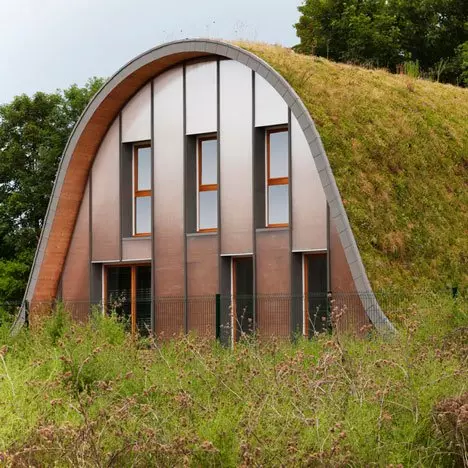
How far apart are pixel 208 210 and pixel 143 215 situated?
2061 mm

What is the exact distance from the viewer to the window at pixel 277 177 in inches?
936

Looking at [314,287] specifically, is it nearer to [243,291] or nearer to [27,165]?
[243,291]

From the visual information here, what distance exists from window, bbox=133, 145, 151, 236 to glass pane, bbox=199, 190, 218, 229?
5.30 feet

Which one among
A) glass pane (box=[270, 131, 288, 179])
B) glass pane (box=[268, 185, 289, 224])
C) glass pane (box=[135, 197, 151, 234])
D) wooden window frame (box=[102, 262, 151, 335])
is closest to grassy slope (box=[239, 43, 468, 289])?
glass pane (box=[270, 131, 288, 179])

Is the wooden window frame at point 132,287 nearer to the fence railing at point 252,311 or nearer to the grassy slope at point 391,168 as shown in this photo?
the fence railing at point 252,311


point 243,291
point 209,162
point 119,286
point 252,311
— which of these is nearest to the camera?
point 252,311

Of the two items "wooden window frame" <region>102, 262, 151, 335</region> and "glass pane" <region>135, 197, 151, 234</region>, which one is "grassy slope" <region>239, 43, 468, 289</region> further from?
"wooden window frame" <region>102, 262, 151, 335</region>

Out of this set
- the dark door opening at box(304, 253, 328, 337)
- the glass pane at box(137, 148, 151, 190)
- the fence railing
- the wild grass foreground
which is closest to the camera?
the wild grass foreground

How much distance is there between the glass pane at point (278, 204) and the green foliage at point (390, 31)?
24.7m

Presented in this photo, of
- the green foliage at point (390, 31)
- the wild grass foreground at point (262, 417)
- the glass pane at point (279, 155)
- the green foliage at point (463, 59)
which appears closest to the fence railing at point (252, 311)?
the glass pane at point (279, 155)

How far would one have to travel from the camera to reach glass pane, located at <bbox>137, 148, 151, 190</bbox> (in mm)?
26361

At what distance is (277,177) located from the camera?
78.4ft

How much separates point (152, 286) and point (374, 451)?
1603cm

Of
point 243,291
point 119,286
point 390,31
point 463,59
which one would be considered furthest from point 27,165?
point 243,291
